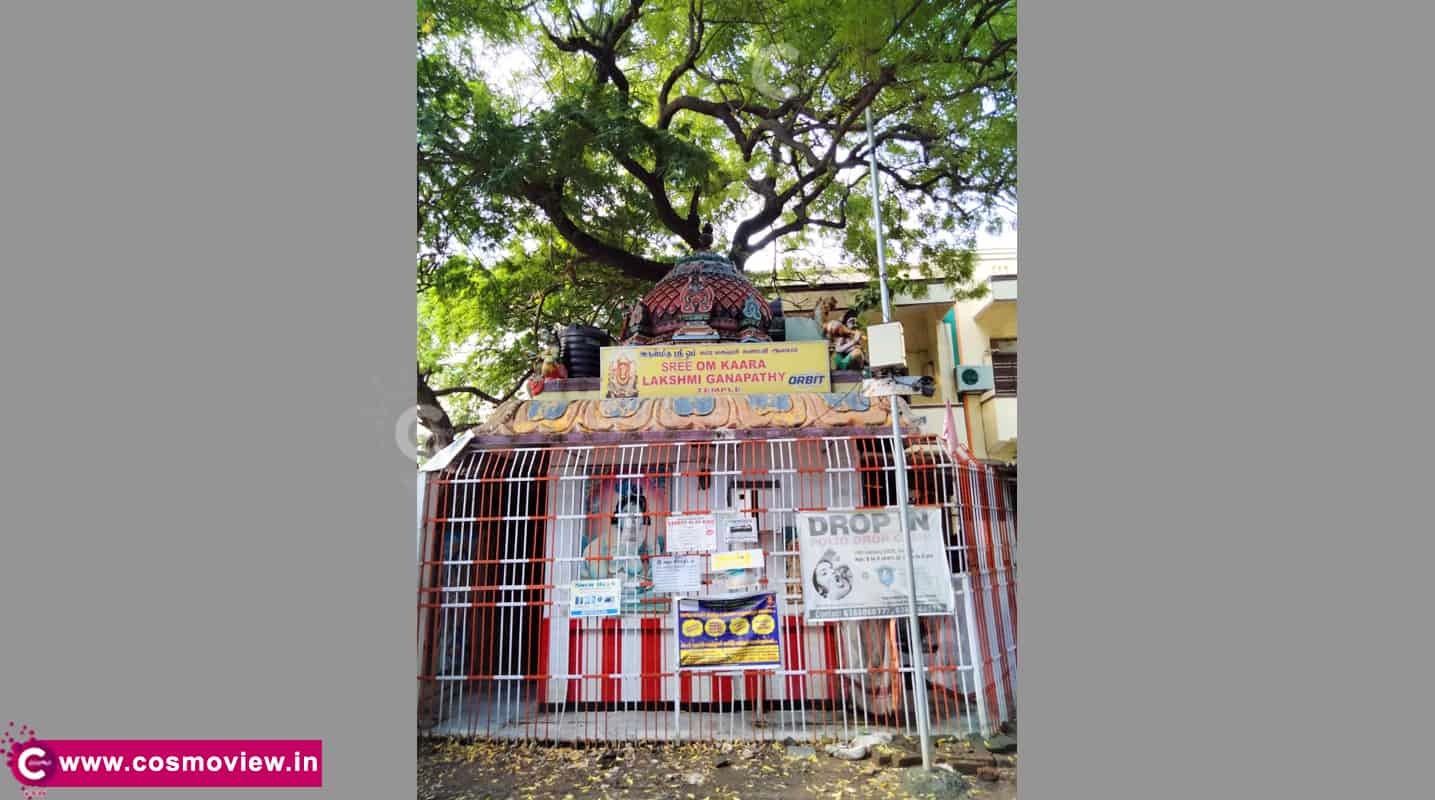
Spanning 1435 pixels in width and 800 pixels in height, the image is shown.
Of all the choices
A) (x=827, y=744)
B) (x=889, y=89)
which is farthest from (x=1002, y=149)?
(x=827, y=744)

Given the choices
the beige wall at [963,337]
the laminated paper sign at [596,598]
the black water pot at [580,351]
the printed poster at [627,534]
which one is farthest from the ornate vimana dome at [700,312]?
the beige wall at [963,337]

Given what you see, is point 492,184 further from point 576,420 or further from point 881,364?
point 881,364

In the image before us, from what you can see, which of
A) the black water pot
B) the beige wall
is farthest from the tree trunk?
the beige wall

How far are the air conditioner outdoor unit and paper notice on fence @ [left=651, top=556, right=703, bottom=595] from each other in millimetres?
12061

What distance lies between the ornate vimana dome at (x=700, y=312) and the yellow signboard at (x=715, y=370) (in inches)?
29.0

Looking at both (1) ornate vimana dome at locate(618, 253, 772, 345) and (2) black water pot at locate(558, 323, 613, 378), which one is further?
(1) ornate vimana dome at locate(618, 253, 772, 345)

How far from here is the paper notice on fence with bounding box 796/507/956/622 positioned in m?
5.88

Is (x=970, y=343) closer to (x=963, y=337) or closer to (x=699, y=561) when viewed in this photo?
(x=963, y=337)

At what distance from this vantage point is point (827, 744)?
592cm

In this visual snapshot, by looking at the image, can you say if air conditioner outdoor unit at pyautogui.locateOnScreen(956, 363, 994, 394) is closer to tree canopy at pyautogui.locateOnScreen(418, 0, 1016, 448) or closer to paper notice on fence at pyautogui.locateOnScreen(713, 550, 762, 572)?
tree canopy at pyautogui.locateOnScreen(418, 0, 1016, 448)

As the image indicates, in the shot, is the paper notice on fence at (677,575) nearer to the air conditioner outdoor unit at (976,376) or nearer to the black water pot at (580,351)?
the black water pot at (580,351)
